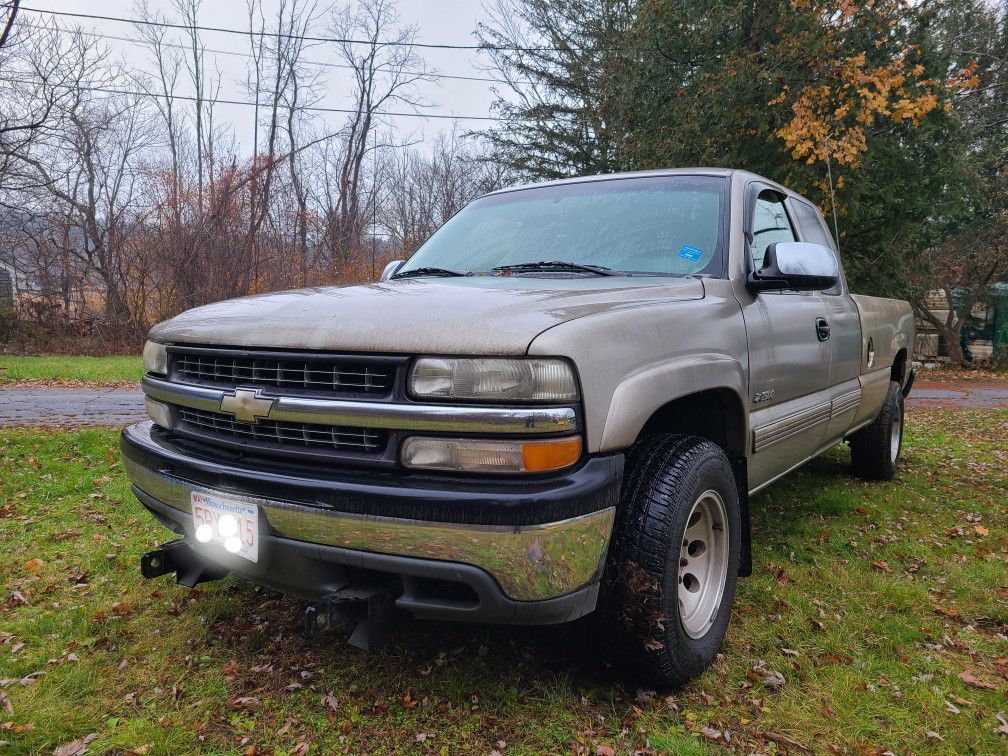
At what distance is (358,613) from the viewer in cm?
193

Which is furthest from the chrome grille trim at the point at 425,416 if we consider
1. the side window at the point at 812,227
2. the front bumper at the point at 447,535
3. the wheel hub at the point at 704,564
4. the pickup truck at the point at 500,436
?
the side window at the point at 812,227

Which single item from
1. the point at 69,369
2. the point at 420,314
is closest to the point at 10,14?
the point at 420,314

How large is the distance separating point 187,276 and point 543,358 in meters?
18.6

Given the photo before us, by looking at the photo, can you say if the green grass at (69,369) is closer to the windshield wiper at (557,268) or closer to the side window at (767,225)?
the windshield wiper at (557,268)

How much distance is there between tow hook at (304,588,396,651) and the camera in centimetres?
188

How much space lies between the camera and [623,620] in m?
2.09

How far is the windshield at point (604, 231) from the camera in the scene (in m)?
2.86

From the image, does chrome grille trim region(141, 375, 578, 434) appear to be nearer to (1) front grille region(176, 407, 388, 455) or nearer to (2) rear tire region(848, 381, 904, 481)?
(1) front grille region(176, 407, 388, 455)

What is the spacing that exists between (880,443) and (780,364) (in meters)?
2.58

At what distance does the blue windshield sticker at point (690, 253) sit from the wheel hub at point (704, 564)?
3.25 feet

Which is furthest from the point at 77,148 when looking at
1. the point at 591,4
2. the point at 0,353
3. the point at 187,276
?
the point at 591,4

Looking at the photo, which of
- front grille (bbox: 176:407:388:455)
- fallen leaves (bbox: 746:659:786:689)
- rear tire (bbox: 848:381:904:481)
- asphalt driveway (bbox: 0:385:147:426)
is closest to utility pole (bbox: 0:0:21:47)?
asphalt driveway (bbox: 0:385:147:426)

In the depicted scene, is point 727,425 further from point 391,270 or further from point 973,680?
point 391,270

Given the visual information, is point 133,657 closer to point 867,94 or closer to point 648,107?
point 867,94
